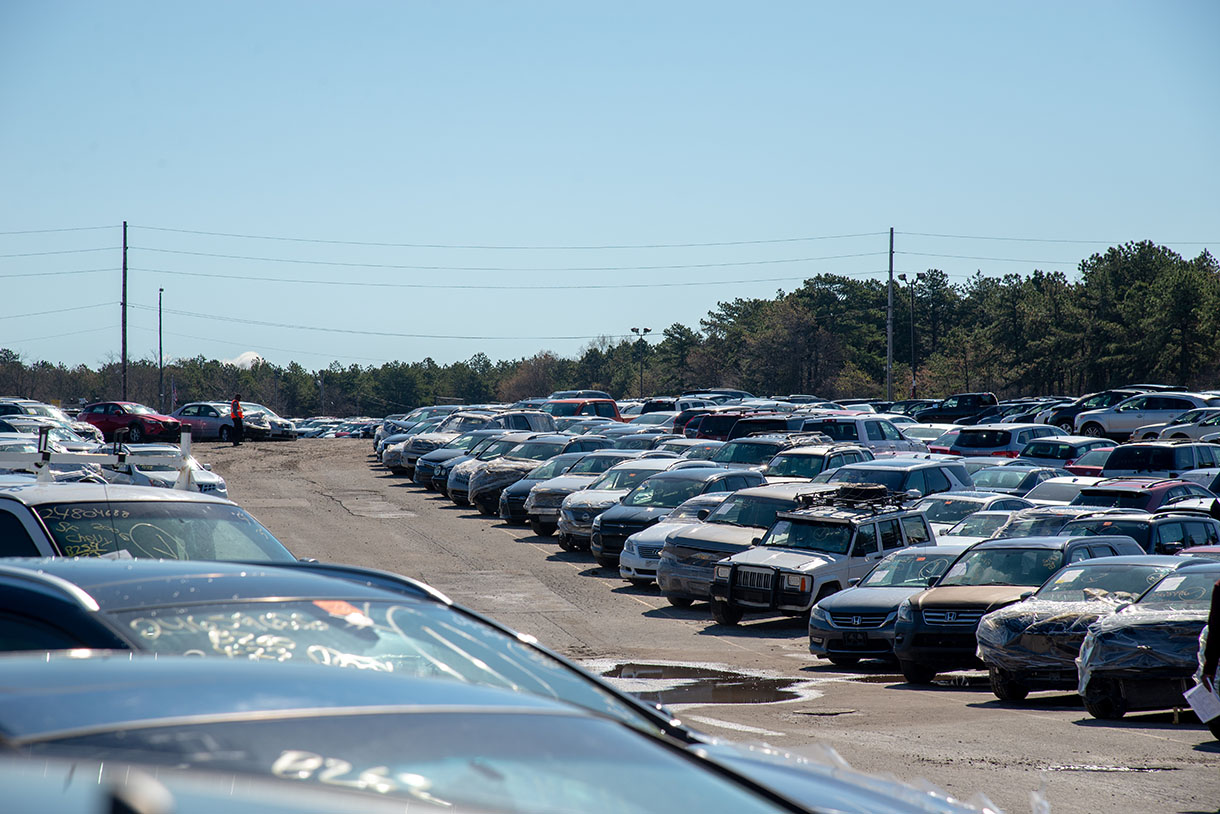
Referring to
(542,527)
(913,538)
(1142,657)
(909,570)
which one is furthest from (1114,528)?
(542,527)

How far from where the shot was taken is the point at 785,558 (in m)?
17.2

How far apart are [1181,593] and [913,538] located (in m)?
7.01

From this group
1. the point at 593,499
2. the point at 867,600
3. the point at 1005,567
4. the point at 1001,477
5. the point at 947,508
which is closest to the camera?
Answer: the point at 1005,567

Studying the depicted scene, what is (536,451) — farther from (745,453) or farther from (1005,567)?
(1005,567)

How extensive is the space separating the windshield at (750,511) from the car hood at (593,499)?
3.68 meters

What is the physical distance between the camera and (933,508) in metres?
20.8

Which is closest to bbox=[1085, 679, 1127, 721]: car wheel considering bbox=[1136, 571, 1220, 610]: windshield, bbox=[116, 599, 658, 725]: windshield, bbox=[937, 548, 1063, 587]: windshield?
bbox=[1136, 571, 1220, 610]: windshield

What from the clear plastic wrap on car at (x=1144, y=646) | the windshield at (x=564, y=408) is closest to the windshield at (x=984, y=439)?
the windshield at (x=564, y=408)

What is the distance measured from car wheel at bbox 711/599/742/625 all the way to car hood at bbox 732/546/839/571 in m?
0.67

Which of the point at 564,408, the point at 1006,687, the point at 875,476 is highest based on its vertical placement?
the point at 564,408

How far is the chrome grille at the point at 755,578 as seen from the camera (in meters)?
17.0

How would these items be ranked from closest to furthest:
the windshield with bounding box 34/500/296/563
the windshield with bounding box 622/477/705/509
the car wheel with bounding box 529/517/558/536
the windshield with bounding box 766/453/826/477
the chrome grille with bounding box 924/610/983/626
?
the windshield with bounding box 34/500/296/563 → the chrome grille with bounding box 924/610/983/626 → the windshield with bounding box 622/477/705/509 → the windshield with bounding box 766/453/826/477 → the car wheel with bounding box 529/517/558/536

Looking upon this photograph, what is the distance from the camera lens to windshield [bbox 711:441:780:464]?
26078 mm

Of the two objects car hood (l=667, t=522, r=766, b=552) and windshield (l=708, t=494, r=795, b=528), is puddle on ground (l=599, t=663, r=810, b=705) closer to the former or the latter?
car hood (l=667, t=522, r=766, b=552)
